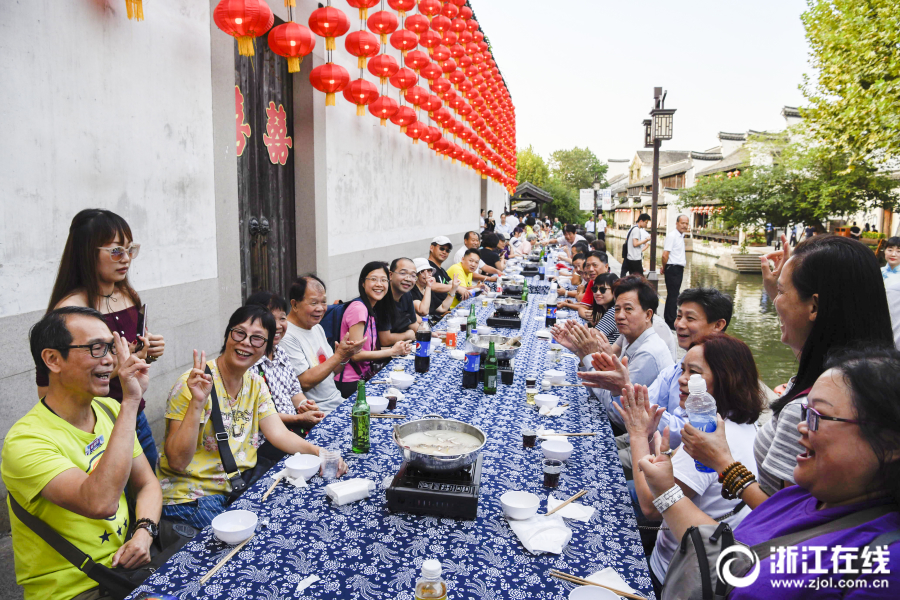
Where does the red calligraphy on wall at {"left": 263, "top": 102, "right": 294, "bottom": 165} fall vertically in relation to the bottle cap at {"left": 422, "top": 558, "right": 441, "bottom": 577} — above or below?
above

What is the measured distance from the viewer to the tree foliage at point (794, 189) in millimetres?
19250

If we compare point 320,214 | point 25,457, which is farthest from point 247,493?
point 320,214

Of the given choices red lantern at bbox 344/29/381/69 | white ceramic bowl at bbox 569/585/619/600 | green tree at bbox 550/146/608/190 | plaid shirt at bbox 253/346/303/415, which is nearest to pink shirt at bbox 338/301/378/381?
plaid shirt at bbox 253/346/303/415

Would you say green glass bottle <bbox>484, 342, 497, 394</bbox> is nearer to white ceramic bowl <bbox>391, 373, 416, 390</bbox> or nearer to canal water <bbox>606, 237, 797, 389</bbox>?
white ceramic bowl <bbox>391, 373, 416, 390</bbox>

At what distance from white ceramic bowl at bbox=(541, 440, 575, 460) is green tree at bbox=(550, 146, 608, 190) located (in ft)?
233

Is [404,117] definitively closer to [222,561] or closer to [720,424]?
[720,424]

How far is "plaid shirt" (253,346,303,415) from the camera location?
3441mm

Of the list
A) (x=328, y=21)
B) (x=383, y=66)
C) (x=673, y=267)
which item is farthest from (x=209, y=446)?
(x=673, y=267)

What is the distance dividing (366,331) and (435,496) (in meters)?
2.85

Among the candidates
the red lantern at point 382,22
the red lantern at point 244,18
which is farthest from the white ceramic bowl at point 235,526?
the red lantern at point 382,22

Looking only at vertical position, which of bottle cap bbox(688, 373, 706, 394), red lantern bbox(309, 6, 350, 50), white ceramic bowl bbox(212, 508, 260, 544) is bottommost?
white ceramic bowl bbox(212, 508, 260, 544)

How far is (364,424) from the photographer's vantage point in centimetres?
267

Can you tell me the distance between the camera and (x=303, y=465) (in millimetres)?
2445

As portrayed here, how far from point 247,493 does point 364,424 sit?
0.60 metres
